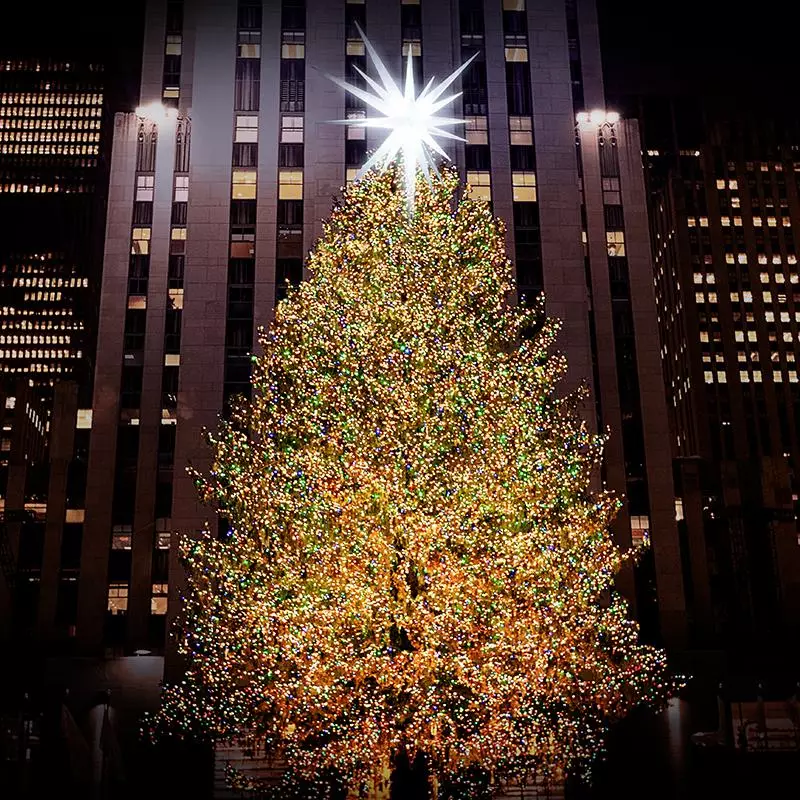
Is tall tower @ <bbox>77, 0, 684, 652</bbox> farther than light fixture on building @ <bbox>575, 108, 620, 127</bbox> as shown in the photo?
No

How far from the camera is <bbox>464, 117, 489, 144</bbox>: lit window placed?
137 feet

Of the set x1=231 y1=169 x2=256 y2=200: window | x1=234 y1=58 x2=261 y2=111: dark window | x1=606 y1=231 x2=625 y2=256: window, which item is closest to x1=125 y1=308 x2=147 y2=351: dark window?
x1=231 y1=169 x2=256 y2=200: window

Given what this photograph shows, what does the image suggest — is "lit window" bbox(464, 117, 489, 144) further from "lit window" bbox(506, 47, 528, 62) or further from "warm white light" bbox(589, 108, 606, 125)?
"warm white light" bbox(589, 108, 606, 125)

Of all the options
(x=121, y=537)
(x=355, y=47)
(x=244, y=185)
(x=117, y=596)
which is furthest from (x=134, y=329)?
(x=355, y=47)

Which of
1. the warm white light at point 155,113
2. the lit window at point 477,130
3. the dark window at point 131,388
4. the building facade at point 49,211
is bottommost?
the dark window at point 131,388

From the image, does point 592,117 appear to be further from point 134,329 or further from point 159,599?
point 159,599

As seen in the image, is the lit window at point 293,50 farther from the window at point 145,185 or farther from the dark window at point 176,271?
the dark window at point 176,271

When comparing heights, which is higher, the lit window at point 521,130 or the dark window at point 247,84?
the dark window at point 247,84

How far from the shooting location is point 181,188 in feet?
142

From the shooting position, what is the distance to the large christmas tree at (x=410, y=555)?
15.9 metres

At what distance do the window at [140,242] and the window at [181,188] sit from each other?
2.28 meters

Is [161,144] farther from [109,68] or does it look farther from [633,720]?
[109,68]

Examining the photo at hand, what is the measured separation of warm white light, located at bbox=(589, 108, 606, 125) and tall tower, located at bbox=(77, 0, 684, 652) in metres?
0.22

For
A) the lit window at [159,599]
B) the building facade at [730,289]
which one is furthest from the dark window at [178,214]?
the building facade at [730,289]
